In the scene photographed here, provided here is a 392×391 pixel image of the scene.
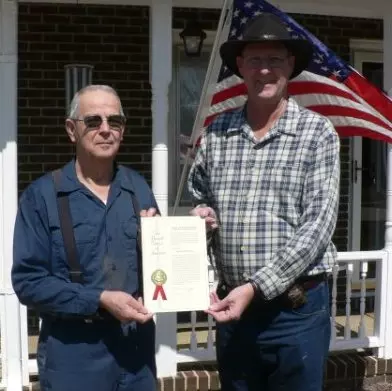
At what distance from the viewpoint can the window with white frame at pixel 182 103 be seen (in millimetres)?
6156

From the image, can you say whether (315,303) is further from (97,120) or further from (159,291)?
(97,120)

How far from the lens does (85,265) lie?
7.85ft

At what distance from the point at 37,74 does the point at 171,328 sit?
2697mm

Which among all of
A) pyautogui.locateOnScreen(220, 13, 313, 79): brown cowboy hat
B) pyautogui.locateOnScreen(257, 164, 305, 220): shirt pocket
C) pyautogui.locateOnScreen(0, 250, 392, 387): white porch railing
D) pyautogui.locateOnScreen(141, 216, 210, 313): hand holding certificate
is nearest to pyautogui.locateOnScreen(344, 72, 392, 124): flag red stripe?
pyautogui.locateOnScreen(0, 250, 392, 387): white porch railing

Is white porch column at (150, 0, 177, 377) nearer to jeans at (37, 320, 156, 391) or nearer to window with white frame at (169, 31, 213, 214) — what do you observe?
window with white frame at (169, 31, 213, 214)

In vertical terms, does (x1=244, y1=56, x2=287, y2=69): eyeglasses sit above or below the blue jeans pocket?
above

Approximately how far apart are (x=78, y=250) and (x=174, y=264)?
1.23 ft

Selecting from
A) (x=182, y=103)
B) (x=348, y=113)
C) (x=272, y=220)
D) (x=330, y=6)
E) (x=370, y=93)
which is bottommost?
(x=272, y=220)

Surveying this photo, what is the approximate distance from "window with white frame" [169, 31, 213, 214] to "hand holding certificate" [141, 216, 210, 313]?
3.59 m

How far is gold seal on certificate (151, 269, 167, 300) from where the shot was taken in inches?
95.5

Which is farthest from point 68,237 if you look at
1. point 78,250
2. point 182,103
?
point 182,103

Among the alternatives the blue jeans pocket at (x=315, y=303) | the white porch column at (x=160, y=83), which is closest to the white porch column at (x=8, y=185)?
the white porch column at (x=160, y=83)

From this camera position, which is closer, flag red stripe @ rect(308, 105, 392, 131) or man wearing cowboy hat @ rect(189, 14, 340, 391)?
man wearing cowboy hat @ rect(189, 14, 340, 391)

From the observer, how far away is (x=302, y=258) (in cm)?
247
